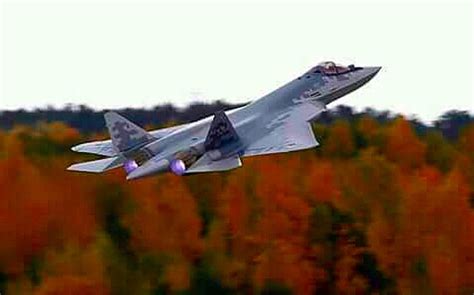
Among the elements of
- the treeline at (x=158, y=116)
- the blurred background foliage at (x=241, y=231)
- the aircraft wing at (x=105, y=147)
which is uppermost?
the treeline at (x=158, y=116)

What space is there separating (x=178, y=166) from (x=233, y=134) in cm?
214

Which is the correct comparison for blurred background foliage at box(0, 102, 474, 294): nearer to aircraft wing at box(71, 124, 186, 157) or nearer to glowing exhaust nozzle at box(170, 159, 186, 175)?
aircraft wing at box(71, 124, 186, 157)

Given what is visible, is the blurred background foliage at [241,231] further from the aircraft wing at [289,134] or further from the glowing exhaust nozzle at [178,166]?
the glowing exhaust nozzle at [178,166]

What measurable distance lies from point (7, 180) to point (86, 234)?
42.0 ft

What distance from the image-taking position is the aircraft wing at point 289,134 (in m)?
44.9

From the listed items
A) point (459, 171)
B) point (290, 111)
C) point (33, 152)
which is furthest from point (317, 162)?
point (290, 111)

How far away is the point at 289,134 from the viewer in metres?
46.2

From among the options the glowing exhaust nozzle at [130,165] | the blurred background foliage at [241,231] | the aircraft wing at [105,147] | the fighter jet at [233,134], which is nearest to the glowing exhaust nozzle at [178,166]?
the fighter jet at [233,134]

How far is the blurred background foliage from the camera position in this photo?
3216 inches

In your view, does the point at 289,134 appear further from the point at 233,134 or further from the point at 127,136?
the point at 127,136

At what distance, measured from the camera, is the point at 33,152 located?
10819 centimetres

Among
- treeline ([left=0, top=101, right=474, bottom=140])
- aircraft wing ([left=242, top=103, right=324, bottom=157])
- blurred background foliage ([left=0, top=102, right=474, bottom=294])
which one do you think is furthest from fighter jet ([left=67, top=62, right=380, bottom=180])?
treeline ([left=0, top=101, right=474, bottom=140])

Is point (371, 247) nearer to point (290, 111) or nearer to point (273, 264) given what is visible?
point (273, 264)

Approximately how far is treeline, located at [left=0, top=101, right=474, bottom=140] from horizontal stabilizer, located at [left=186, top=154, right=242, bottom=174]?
68.5 meters
